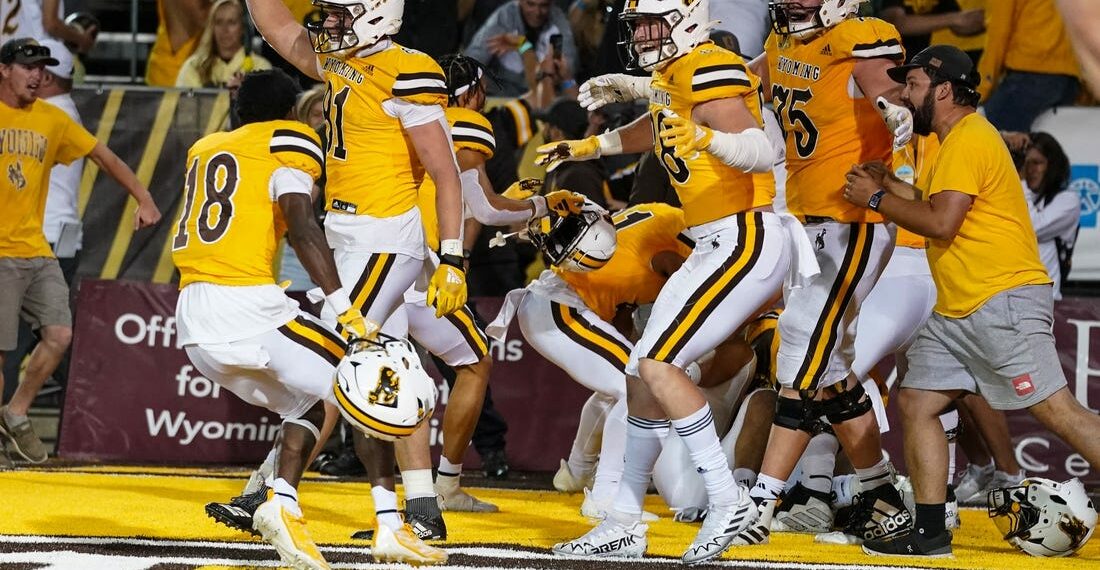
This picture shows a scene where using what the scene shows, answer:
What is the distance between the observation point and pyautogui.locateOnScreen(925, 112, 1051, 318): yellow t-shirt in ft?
17.7

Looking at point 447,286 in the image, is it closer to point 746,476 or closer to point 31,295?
point 746,476

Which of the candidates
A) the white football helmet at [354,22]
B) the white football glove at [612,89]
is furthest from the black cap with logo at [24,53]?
the white football glove at [612,89]

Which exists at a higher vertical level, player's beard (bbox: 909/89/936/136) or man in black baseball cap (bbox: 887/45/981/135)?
man in black baseball cap (bbox: 887/45/981/135)

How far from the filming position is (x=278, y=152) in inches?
198

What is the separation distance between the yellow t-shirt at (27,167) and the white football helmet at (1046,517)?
5157 millimetres

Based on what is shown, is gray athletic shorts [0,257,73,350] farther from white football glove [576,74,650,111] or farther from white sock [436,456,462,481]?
white football glove [576,74,650,111]

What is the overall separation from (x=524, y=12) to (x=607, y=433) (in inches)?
177

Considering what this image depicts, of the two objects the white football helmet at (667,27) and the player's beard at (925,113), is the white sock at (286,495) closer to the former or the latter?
the white football helmet at (667,27)

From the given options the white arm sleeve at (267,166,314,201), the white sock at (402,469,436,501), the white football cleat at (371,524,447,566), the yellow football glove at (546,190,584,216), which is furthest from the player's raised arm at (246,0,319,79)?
the white football cleat at (371,524,447,566)

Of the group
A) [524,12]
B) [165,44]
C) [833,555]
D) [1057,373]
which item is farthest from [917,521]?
[165,44]

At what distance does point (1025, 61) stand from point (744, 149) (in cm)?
493

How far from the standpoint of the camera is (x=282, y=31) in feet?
19.9

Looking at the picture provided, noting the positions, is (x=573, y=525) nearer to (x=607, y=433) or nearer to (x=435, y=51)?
(x=607, y=433)

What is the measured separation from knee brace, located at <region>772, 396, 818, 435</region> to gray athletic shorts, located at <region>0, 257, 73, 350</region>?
4205 millimetres
